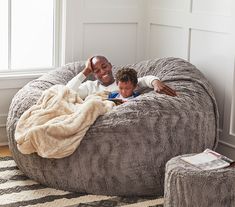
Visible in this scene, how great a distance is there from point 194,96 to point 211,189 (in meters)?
0.86

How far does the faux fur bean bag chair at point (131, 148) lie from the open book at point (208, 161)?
0.26m

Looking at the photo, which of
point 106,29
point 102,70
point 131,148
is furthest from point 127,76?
point 106,29

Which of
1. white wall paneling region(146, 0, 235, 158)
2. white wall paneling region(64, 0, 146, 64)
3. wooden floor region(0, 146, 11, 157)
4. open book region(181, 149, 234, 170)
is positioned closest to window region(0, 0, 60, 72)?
white wall paneling region(64, 0, 146, 64)

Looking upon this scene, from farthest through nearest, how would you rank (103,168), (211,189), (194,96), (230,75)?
(230,75)
(194,96)
(103,168)
(211,189)

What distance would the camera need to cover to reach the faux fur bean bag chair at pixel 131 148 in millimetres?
3119

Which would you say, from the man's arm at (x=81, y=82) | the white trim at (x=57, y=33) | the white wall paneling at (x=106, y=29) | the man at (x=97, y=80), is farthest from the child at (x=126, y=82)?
the white trim at (x=57, y=33)

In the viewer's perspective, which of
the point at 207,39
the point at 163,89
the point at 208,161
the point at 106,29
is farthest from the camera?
the point at 106,29

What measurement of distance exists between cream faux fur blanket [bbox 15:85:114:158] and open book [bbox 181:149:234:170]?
2.01ft

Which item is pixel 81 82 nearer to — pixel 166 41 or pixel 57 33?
pixel 57 33

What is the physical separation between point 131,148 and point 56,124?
45 centimetres

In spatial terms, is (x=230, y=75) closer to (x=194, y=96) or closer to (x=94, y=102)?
(x=194, y=96)

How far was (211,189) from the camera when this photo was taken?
2715 millimetres

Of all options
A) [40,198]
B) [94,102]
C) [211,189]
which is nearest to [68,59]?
[94,102]

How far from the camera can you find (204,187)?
2.72 metres
